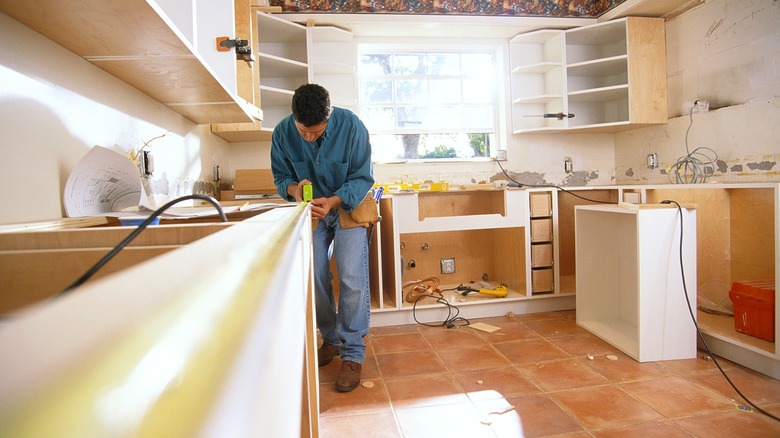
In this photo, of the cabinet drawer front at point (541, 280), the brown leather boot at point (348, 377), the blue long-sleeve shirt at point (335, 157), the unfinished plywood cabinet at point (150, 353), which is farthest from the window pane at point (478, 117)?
the unfinished plywood cabinet at point (150, 353)

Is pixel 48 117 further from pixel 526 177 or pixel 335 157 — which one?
pixel 526 177

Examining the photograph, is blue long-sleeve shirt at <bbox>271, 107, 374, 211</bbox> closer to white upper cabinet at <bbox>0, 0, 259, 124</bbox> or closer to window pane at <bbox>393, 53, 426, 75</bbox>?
white upper cabinet at <bbox>0, 0, 259, 124</bbox>

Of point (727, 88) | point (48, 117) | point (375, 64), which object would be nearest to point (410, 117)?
point (375, 64)

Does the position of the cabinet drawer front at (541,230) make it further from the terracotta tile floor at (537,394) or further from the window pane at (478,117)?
the window pane at (478,117)

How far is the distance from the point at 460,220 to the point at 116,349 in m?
2.95

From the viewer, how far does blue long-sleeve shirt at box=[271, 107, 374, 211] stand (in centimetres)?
203

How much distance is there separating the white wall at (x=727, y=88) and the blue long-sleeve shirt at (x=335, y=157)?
2.36m

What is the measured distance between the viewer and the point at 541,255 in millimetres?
3094

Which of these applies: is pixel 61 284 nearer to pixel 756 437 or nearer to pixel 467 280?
pixel 756 437

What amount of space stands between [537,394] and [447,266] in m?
1.81

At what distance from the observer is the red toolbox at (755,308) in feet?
6.50

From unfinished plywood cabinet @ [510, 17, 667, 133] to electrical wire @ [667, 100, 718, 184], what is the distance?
341 mm

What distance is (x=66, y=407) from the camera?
7cm

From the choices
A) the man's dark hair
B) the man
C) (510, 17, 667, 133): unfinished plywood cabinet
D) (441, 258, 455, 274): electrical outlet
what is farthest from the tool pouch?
(510, 17, 667, 133): unfinished plywood cabinet
